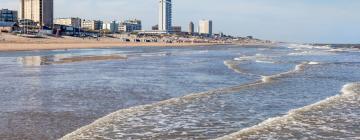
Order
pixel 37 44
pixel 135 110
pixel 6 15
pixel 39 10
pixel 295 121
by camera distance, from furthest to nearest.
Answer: pixel 39 10 → pixel 6 15 → pixel 37 44 → pixel 135 110 → pixel 295 121

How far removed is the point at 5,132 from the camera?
8117 millimetres

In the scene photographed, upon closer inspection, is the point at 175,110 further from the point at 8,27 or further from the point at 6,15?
the point at 6,15

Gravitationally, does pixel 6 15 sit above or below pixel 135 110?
above

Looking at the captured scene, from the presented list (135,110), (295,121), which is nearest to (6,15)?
(135,110)

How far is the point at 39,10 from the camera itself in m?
171

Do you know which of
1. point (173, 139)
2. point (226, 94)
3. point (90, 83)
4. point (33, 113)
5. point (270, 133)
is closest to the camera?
point (173, 139)


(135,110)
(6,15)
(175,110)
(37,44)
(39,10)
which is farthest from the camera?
(39,10)

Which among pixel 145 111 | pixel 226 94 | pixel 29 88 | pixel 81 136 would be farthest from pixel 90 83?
pixel 81 136

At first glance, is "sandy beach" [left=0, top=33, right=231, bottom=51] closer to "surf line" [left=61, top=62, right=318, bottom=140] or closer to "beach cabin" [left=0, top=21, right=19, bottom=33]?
"beach cabin" [left=0, top=21, right=19, bottom=33]

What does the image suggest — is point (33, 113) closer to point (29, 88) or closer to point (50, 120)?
point (50, 120)

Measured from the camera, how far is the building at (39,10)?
560 feet

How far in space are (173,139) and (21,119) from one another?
3357mm

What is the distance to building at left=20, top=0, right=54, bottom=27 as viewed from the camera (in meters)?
171

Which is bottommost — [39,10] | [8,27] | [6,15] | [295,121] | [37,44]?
[295,121]
